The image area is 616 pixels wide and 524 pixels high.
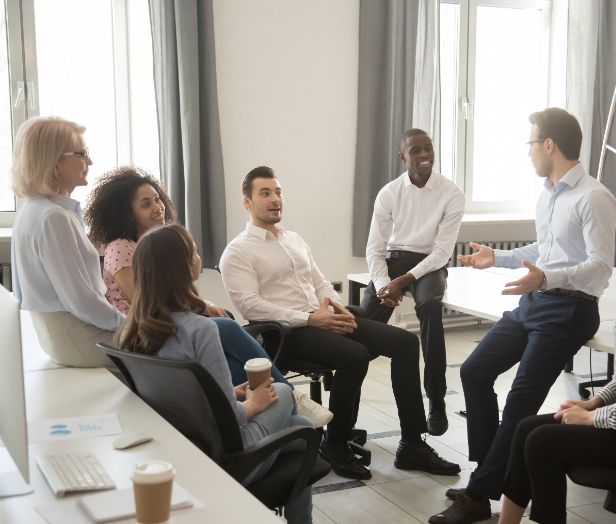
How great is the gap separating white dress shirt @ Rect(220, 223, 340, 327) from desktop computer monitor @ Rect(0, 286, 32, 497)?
1.85 meters

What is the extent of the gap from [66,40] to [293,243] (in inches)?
89.5

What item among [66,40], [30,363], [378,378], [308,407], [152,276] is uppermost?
[66,40]

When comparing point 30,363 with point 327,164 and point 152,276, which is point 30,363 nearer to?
point 152,276

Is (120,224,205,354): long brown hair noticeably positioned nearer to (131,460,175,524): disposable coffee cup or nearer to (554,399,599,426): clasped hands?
(131,460,175,524): disposable coffee cup

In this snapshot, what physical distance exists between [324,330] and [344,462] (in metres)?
0.54

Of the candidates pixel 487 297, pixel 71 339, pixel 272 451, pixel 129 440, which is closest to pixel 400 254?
pixel 487 297

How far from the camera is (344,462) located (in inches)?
129

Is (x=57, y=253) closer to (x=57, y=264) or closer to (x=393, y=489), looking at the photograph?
(x=57, y=264)

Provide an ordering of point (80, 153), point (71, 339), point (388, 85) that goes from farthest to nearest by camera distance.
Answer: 1. point (388, 85)
2. point (80, 153)
3. point (71, 339)

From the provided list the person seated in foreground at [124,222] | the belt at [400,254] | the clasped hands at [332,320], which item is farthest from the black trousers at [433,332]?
the person seated in foreground at [124,222]

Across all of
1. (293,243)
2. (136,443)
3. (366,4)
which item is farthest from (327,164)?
(136,443)

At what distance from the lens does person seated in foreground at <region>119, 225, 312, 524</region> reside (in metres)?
2.03

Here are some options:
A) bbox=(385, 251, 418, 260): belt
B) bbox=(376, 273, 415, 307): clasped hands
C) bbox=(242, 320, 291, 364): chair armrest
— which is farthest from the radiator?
bbox=(242, 320, 291, 364): chair armrest

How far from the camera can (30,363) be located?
251cm
